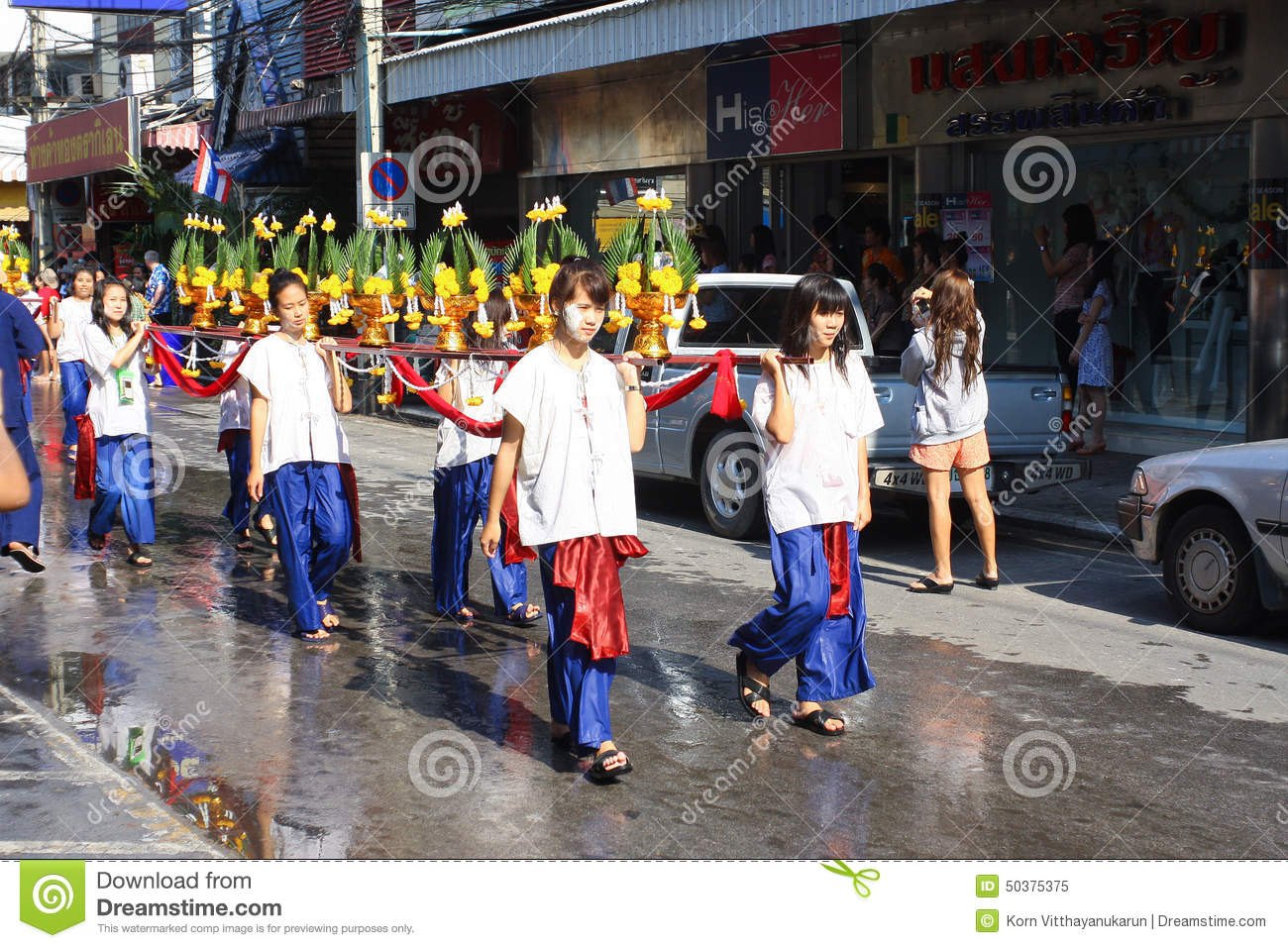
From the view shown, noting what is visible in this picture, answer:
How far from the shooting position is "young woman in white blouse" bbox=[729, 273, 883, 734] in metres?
6.04

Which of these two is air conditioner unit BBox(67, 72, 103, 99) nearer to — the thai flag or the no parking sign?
the thai flag

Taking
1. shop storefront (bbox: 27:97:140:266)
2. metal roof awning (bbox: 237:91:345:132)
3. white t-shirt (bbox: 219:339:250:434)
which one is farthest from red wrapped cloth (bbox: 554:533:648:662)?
shop storefront (bbox: 27:97:140:266)

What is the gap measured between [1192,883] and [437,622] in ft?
17.0

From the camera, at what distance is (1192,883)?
358 cm

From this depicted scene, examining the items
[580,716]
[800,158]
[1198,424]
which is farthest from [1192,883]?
[800,158]

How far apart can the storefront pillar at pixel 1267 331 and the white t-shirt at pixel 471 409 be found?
7.48 meters

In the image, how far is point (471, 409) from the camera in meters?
8.02

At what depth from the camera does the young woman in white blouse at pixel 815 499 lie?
19.8ft

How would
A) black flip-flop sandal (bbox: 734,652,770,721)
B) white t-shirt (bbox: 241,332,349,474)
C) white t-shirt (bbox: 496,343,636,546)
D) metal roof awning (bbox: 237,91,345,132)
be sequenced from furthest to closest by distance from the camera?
1. metal roof awning (bbox: 237,91,345,132)
2. white t-shirt (bbox: 241,332,349,474)
3. black flip-flop sandal (bbox: 734,652,770,721)
4. white t-shirt (bbox: 496,343,636,546)

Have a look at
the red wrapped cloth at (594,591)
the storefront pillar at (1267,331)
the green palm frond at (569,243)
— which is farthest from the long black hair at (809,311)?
the storefront pillar at (1267,331)
